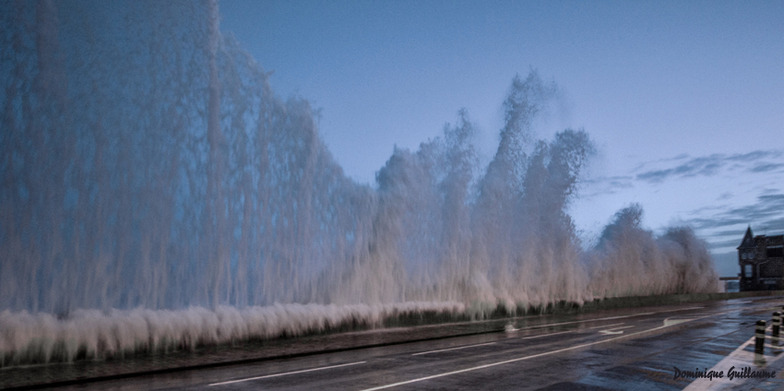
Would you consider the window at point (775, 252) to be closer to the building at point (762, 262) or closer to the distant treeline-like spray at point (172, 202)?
the building at point (762, 262)

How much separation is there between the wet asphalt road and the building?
348 ft

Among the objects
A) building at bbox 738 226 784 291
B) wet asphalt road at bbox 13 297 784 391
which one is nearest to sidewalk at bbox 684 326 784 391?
wet asphalt road at bbox 13 297 784 391

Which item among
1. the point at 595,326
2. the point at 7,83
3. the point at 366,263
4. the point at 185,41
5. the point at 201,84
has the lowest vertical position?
the point at 595,326

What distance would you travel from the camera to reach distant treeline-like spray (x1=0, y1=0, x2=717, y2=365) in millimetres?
12906

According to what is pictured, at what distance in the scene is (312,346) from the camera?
50.5 ft

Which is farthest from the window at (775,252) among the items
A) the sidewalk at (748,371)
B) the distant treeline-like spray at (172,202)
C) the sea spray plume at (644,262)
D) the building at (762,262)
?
the sidewalk at (748,371)

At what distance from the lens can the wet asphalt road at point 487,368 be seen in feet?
32.0

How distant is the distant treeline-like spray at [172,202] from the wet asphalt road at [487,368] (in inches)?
129

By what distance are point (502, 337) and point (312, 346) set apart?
290 inches

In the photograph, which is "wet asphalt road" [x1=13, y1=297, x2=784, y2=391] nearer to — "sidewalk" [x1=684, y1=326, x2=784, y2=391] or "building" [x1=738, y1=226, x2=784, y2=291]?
"sidewalk" [x1=684, y1=326, x2=784, y2=391]

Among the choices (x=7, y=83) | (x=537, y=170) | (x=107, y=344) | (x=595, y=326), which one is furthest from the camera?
(x=537, y=170)

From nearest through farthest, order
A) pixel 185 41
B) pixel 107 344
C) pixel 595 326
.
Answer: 1. pixel 107 344
2. pixel 185 41
3. pixel 595 326

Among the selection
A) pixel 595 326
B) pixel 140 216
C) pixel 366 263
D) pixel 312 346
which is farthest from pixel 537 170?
pixel 140 216

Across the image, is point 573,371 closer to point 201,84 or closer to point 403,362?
point 403,362
